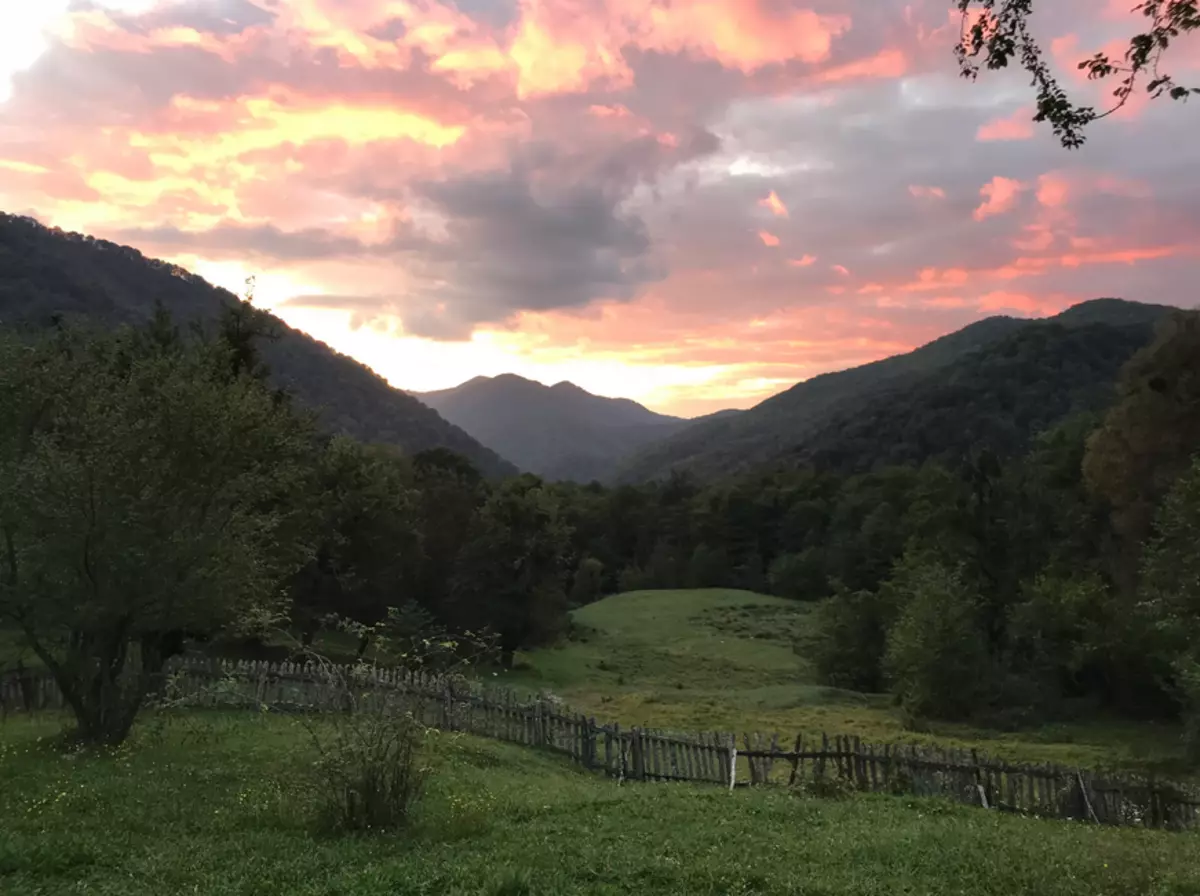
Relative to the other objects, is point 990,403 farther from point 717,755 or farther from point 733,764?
point 733,764

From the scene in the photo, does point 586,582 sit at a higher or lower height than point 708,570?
lower

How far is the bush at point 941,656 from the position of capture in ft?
108

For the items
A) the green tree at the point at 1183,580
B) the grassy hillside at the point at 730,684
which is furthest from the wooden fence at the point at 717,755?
the green tree at the point at 1183,580

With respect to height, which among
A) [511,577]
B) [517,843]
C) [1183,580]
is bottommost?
[511,577]

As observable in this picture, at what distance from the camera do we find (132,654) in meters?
21.6

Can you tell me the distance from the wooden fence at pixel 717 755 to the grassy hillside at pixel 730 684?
25.5ft

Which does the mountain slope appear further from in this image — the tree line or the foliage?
the foliage

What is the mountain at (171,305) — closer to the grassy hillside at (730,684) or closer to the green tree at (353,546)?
the grassy hillside at (730,684)

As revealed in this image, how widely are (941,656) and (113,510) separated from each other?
2992cm

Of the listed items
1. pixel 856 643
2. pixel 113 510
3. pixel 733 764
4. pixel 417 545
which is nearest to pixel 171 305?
pixel 417 545

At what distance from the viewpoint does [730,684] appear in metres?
43.6

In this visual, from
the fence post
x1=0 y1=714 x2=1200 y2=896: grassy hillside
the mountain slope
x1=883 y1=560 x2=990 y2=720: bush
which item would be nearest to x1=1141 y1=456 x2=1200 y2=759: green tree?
x1=883 y1=560 x2=990 y2=720: bush

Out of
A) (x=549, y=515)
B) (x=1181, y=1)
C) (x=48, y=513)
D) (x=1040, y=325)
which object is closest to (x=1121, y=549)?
(x=549, y=515)

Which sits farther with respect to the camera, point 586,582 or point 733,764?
point 586,582
